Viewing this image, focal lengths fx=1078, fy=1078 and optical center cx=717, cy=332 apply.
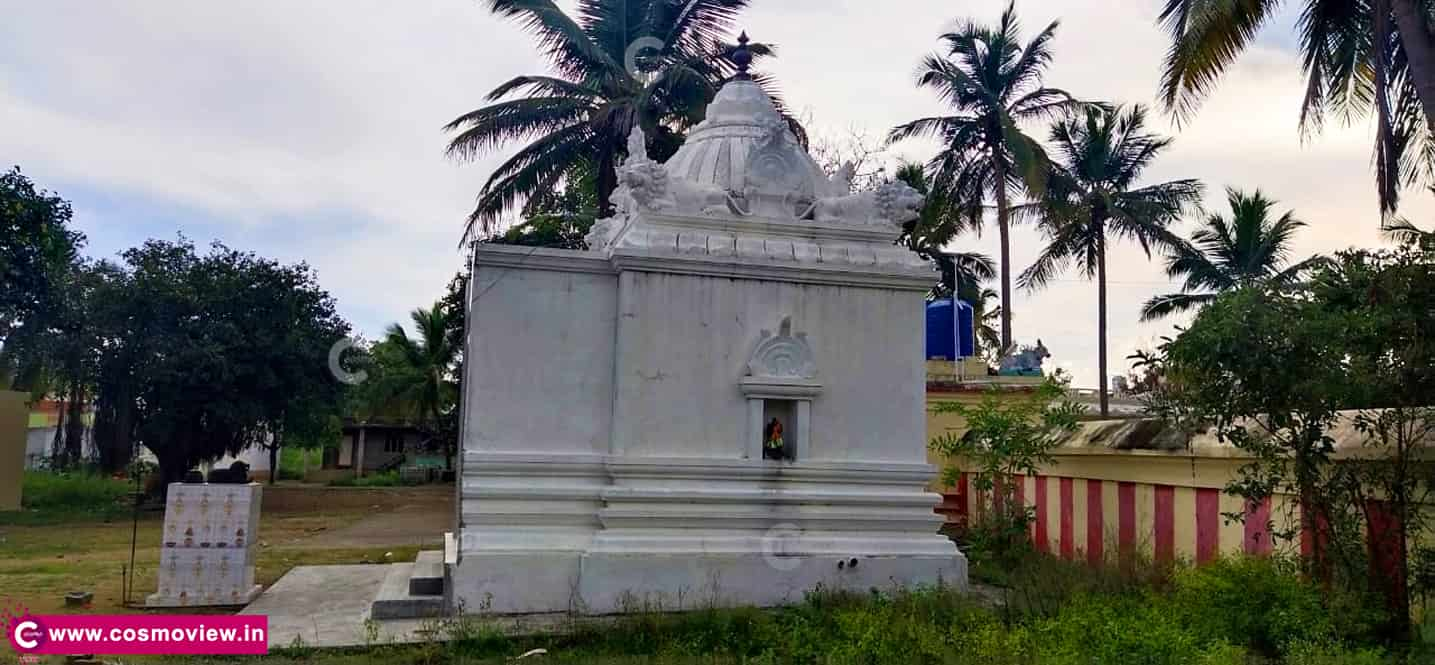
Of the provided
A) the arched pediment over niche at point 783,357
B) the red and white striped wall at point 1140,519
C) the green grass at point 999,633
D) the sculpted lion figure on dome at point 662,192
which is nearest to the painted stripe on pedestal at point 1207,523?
the red and white striped wall at point 1140,519

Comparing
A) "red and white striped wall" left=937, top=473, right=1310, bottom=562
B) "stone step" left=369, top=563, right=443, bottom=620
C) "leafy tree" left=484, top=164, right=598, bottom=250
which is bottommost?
"stone step" left=369, top=563, right=443, bottom=620

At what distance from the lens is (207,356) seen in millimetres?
22531

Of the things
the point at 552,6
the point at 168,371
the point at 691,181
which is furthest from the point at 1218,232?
the point at 168,371

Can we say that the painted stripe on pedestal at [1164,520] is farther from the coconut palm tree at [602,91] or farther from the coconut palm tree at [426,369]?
the coconut palm tree at [426,369]

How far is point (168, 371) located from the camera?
22.3 meters

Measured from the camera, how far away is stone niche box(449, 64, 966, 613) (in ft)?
29.7

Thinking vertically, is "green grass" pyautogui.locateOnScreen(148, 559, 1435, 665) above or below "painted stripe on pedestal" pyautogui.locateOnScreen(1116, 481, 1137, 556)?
below

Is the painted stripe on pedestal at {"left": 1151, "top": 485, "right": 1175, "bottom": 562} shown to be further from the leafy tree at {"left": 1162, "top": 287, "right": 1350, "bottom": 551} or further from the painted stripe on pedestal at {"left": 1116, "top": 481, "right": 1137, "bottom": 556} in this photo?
the leafy tree at {"left": 1162, "top": 287, "right": 1350, "bottom": 551}

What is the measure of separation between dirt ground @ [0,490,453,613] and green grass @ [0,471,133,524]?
4.55ft

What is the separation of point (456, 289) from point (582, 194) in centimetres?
735

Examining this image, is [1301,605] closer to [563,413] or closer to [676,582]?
[676,582]

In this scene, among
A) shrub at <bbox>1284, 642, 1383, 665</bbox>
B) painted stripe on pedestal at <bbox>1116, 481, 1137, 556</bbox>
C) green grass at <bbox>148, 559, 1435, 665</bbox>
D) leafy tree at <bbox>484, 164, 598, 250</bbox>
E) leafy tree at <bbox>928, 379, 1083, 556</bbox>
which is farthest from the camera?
leafy tree at <bbox>484, 164, 598, 250</bbox>

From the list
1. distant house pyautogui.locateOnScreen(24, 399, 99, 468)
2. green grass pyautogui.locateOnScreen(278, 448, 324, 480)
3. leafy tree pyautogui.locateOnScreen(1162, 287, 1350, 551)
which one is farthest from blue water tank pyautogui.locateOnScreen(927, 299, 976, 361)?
distant house pyautogui.locateOnScreen(24, 399, 99, 468)

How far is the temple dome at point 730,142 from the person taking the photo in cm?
1051
